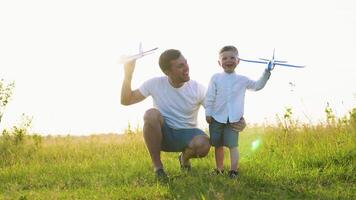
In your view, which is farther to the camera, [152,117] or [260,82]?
[152,117]

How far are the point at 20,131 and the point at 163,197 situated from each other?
579 centimetres

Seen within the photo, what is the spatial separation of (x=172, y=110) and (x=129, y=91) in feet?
1.79

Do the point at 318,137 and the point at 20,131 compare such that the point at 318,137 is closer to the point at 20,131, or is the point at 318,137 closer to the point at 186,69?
the point at 186,69

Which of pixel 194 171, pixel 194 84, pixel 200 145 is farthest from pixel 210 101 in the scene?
pixel 194 171

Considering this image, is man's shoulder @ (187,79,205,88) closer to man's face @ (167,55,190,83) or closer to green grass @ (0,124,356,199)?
man's face @ (167,55,190,83)

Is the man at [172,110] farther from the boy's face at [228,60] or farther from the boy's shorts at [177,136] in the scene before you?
the boy's face at [228,60]

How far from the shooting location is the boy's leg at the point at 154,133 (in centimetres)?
608

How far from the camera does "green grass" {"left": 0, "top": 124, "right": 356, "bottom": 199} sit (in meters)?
5.21

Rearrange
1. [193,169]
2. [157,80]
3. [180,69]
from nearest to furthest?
[180,69]
[157,80]
[193,169]

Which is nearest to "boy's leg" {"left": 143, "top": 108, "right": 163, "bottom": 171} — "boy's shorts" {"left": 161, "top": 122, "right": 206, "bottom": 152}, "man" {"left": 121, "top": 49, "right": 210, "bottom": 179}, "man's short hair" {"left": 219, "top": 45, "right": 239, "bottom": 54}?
"man" {"left": 121, "top": 49, "right": 210, "bottom": 179}

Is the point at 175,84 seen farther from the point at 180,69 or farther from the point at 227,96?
the point at 227,96

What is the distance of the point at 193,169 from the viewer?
21.4 ft

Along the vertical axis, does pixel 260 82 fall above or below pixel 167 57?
below

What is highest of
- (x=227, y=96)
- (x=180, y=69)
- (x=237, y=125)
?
(x=180, y=69)
